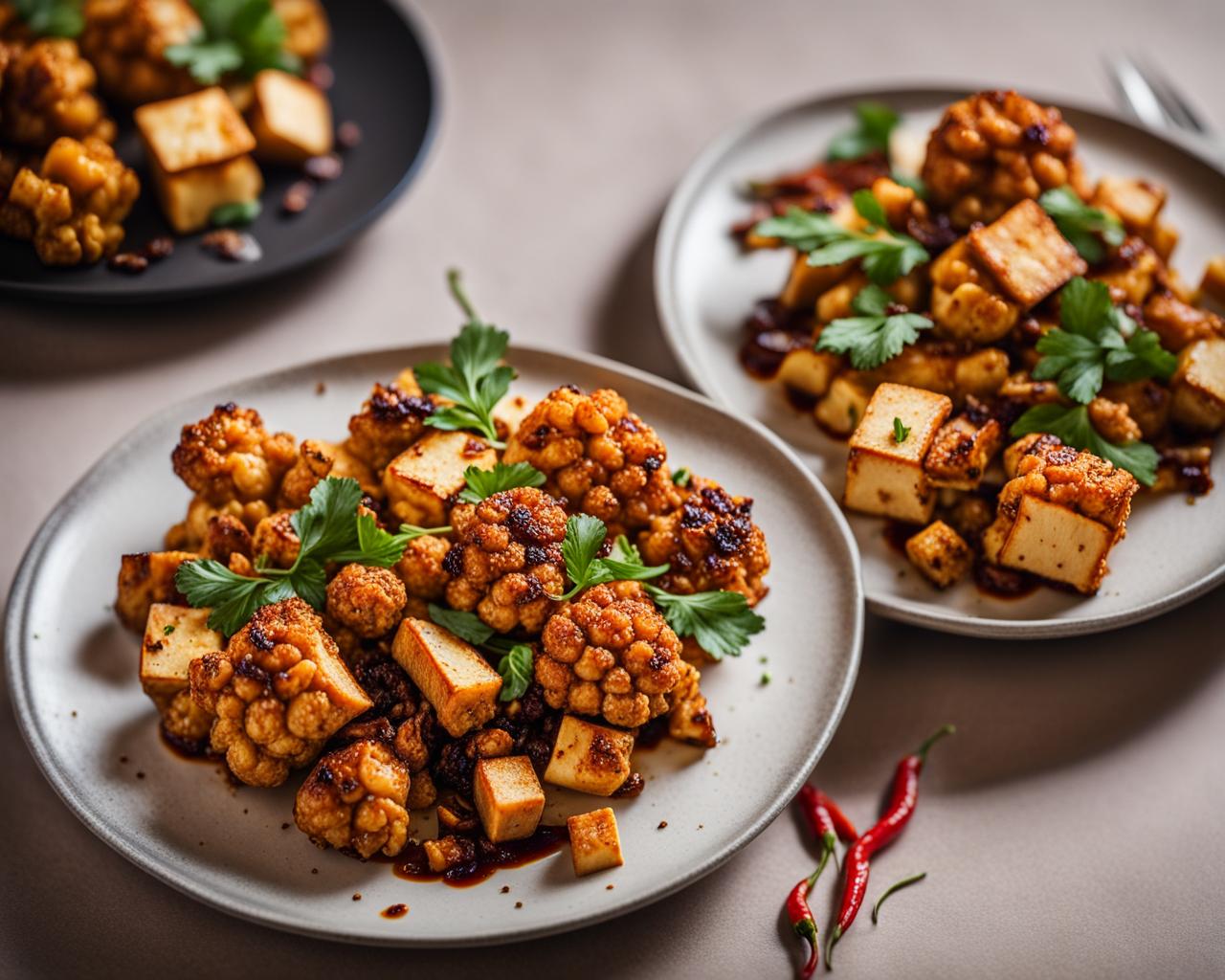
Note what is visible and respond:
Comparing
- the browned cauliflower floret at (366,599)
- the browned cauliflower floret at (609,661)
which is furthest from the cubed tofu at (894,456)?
the browned cauliflower floret at (366,599)

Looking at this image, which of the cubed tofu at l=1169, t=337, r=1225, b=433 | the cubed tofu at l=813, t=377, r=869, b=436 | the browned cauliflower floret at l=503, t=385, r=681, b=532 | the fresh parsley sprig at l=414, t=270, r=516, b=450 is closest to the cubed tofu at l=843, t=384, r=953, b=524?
the cubed tofu at l=813, t=377, r=869, b=436

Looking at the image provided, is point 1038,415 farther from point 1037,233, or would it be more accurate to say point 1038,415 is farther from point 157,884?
point 157,884

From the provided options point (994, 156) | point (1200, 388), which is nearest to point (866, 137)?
point (994, 156)

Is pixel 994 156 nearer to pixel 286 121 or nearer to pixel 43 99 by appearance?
pixel 286 121

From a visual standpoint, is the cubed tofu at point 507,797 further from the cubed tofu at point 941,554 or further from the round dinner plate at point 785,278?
the cubed tofu at point 941,554

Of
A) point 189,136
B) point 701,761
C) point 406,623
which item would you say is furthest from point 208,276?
point 701,761
